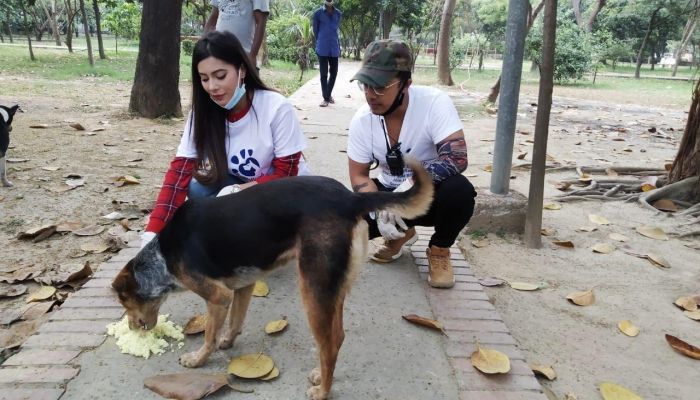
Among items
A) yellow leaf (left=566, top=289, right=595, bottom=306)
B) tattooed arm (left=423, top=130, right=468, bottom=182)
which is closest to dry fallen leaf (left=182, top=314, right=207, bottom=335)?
tattooed arm (left=423, top=130, right=468, bottom=182)

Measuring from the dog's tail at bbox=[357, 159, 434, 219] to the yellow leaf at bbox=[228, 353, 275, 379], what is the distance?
2.83 ft

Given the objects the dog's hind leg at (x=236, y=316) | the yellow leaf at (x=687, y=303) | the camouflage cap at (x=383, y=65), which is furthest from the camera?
the yellow leaf at (x=687, y=303)

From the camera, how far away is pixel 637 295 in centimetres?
355

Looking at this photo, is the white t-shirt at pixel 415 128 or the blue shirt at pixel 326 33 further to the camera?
the blue shirt at pixel 326 33

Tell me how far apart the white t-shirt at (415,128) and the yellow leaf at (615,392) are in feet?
5.17

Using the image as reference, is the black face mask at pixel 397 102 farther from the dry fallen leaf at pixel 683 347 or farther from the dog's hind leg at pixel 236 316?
the dry fallen leaf at pixel 683 347

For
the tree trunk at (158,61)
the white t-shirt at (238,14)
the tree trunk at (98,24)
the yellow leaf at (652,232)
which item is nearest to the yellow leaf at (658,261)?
the yellow leaf at (652,232)

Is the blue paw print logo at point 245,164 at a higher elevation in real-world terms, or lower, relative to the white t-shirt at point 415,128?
lower

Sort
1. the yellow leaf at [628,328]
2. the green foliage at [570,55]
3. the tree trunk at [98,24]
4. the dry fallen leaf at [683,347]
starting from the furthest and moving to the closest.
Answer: the green foliage at [570,55]
the tree trunk at [98,24]
the yellow leaf at [628,328]
the dry fallen leaf at [683,347]

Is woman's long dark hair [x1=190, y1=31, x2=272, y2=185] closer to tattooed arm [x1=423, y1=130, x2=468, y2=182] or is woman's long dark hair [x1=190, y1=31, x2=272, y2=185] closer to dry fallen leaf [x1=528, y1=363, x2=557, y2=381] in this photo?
A: tattooed arm [x1=423, y1=130, x2=468, y2=182]

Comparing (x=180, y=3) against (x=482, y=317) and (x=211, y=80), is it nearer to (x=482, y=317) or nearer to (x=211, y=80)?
(x=211, y=80)

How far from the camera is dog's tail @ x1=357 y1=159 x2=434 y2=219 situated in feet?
7.21

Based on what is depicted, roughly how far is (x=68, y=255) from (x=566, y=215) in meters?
4.40

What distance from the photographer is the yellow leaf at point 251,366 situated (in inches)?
91.8
